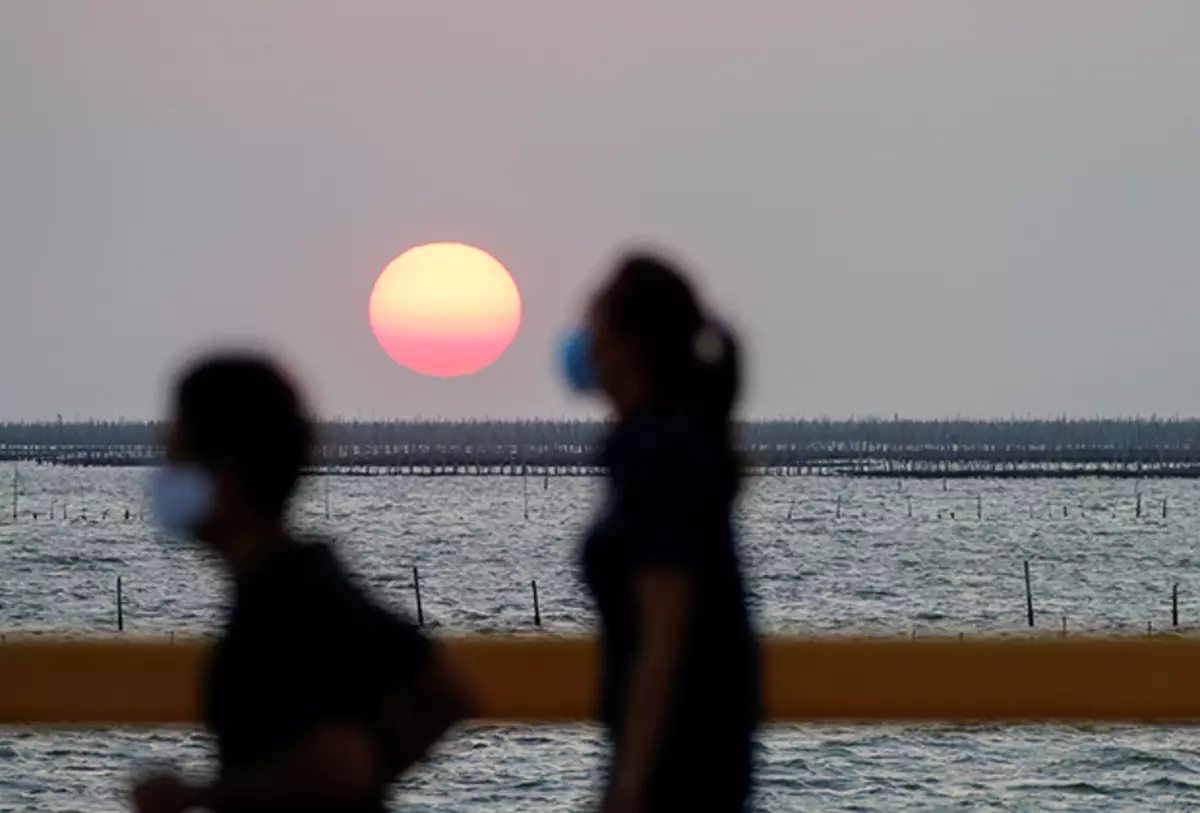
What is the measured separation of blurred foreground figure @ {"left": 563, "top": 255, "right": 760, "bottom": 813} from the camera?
2844 mm

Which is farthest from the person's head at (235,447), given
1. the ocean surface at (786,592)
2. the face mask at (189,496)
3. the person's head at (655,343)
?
the person's head at (655,343)

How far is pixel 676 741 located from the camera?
294 centimetres

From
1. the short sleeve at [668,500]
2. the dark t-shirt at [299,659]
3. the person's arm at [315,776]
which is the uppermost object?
the short sleeve at [668,500]

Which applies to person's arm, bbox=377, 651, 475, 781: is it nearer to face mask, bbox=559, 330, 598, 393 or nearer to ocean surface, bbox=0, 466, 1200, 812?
ocean surface, bbox=0, 466, 1200, 812

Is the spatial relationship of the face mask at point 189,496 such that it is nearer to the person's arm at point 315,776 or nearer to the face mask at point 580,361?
the person's arm at point 315,776

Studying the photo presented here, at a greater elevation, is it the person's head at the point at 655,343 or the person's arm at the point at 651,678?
the person's head at the point at 655,343

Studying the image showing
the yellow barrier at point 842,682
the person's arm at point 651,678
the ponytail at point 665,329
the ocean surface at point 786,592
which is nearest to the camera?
the person's arm at point 651,678

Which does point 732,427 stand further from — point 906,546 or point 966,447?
point 966,447

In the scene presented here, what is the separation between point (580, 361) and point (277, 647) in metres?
0.86

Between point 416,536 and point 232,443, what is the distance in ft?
231

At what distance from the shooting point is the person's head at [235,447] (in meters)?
2.46

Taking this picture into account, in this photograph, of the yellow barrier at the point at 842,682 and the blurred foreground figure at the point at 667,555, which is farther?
the yellow barrier at the point at 842,682

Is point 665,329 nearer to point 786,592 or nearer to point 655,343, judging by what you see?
point 655,343

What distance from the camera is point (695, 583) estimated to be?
9.45ft
